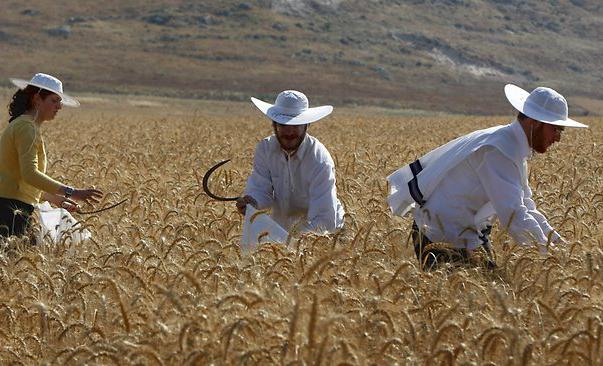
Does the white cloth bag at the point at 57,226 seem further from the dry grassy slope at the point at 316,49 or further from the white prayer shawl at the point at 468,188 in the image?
the dry grassy slope at the point at 316,49

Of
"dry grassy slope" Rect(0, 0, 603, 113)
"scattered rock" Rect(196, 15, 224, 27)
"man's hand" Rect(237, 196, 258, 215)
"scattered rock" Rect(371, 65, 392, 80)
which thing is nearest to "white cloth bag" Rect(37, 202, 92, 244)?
"man's hand" Rect(237, 196, 258, 215)

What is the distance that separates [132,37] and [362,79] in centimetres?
2014

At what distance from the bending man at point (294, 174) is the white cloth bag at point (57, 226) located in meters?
1.03

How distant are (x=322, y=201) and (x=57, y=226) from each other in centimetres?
169

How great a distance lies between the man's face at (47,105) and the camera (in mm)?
7898

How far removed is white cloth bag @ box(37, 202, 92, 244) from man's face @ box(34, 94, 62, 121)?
616mm

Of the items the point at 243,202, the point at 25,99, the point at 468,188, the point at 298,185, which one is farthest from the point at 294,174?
the point at 25,99

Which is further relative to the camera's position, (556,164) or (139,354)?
(556,164)

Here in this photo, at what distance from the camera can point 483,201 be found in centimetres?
673

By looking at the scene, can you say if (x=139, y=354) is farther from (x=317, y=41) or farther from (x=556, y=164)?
(x=317, y=41)

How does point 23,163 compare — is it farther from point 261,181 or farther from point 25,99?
point 261,181

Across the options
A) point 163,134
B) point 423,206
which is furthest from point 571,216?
point 163,134

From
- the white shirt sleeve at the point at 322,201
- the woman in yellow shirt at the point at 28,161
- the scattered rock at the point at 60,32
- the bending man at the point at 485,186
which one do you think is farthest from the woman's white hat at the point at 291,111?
the scattered rock at the point at 60,32

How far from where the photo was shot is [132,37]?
97.4 metres
